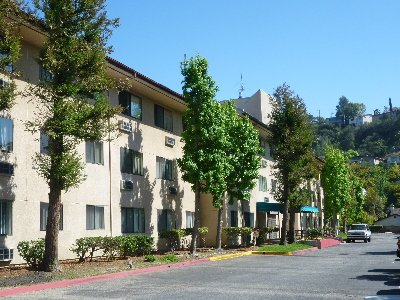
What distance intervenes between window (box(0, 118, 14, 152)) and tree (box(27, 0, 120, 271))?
A: 2.27 m

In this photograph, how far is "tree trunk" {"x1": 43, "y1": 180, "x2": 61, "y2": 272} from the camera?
18562mm

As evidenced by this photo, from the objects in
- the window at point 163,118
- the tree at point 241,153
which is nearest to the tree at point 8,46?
the window at point 163,118

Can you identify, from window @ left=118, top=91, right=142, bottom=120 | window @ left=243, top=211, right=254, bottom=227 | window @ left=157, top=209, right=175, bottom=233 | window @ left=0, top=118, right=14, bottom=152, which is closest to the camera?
window @ left=0, top=118, right=14, bottom=152

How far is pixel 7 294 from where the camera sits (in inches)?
557

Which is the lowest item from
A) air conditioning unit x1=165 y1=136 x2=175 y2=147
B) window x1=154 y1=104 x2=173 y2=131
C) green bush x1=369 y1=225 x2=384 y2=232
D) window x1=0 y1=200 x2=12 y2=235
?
green bush x1=369 y1=225 x2=384 y2=232

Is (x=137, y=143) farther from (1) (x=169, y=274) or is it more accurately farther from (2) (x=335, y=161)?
(2) (x=335, y=161)

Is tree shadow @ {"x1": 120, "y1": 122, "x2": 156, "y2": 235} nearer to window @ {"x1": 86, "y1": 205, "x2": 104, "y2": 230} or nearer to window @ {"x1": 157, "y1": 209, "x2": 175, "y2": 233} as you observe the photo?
window @ {"x1": 157, "y1": 209, "x2": 175, "y2": 233}

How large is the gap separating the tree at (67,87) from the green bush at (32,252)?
178 centimetres

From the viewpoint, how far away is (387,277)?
18172 mm

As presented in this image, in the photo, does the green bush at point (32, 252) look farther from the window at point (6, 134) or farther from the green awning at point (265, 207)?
the green awning at point (265, 207)

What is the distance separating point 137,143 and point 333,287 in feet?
56.7

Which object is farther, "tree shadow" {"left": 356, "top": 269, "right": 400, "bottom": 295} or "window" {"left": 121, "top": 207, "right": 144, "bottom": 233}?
"window" {"left": 121, "top": 207, "right": 144, "bottom": 233}

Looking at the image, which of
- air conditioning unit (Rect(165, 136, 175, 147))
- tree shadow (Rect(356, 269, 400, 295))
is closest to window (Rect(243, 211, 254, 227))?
air conditioning unit (Rect(165, 136, 175, 147))

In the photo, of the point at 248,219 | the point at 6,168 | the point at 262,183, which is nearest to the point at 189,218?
the point at 248,219
